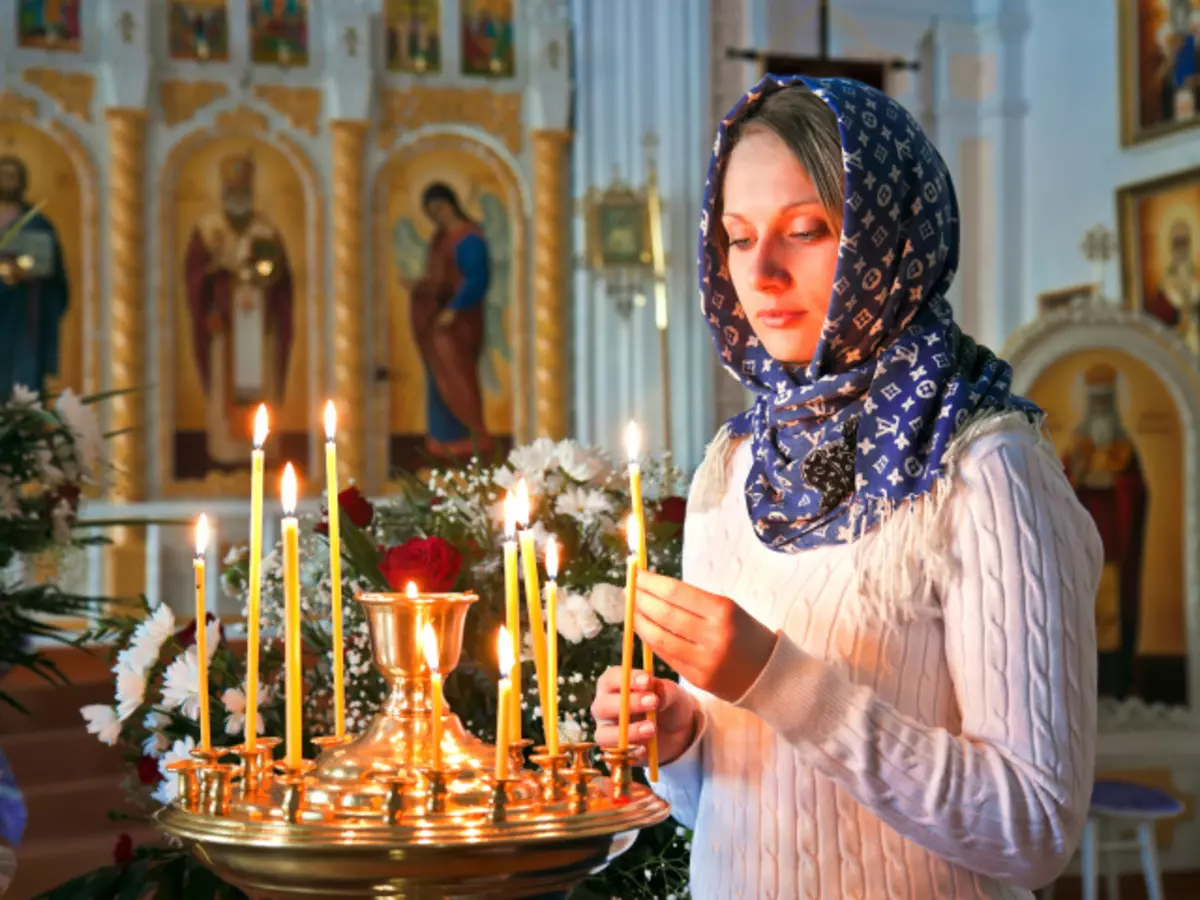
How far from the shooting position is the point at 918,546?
1.50 meters

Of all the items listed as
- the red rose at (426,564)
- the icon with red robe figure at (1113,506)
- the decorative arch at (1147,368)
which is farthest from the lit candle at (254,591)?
the icon with red robe figure at (1113,506)

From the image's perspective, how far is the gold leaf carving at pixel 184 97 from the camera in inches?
344

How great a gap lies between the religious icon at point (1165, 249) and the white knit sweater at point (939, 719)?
6.79 metres

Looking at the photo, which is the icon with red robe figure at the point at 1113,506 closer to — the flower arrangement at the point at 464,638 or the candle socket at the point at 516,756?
the flower arrangement at the point at 464,638

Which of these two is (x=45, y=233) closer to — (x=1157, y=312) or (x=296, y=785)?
(x=1157, y=312)

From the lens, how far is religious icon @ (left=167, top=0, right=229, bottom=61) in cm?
878

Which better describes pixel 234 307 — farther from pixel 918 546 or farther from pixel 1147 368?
pixel 918 546

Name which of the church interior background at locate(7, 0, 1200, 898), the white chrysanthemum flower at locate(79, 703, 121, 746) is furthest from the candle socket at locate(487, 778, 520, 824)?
the church interior background at locate(7, 0, 1200, 898)

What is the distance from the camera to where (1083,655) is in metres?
1.43

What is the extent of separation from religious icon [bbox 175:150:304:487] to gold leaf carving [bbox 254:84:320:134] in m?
0.33

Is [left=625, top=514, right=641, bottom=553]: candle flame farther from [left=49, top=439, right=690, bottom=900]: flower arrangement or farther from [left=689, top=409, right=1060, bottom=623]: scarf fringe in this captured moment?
[left=49, top=439, right=690, bottom=900]: flower arrangement

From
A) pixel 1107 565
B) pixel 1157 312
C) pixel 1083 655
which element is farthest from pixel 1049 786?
pixel 1157 312

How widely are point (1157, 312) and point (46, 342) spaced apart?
6.07 meters

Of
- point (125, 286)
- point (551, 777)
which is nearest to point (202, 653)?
point (551, 777)
